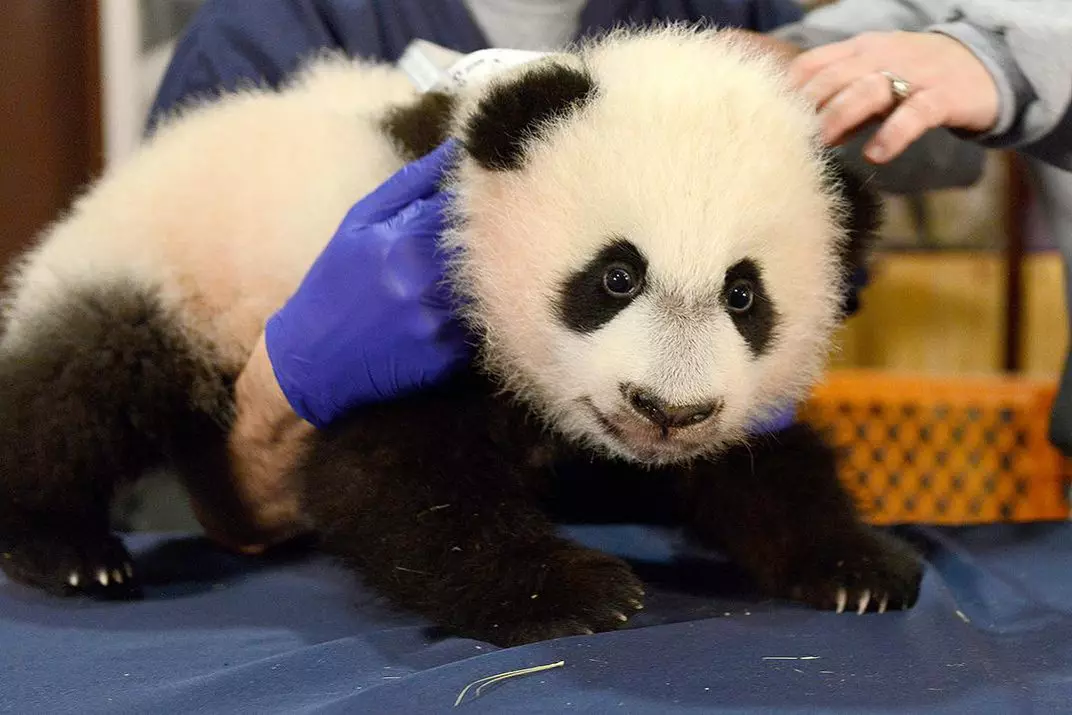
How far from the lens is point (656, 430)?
118 centimetres

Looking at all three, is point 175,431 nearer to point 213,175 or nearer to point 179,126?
point 213,175

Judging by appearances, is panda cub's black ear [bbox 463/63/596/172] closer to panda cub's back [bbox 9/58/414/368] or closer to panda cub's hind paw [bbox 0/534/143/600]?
panda cub's back [bbox 9/58/414/368]

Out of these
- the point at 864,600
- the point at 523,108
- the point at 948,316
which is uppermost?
the point at 523,108

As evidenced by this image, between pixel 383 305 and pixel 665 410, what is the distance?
1.64ft

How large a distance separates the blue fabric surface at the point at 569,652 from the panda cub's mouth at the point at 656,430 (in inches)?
9.1

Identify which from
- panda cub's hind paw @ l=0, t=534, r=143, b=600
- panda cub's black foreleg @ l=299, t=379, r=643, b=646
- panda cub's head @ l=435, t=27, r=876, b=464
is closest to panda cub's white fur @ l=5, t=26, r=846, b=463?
panda cub's head @ l=435, t=27, r=876, b=464

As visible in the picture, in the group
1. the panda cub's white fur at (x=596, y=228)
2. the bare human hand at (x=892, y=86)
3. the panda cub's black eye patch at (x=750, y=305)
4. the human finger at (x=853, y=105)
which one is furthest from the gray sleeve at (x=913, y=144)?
the panda cub's black eye patch at (x=750, y=305)

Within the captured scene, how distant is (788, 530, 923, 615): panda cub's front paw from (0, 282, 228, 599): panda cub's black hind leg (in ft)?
3.49

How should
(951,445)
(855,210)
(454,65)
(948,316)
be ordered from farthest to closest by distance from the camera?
(948,316)
(951,445)
(454,65)
(855,210)

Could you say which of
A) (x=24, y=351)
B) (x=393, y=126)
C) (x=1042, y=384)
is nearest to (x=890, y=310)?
(x=1042, y=384)

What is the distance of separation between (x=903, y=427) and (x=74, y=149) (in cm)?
250

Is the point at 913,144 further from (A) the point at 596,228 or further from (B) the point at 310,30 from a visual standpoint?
(B) the point at 310,30

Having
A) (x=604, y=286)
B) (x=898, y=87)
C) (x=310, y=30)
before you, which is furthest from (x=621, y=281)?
(x=310, y=30)

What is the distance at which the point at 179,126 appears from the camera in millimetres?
1889
